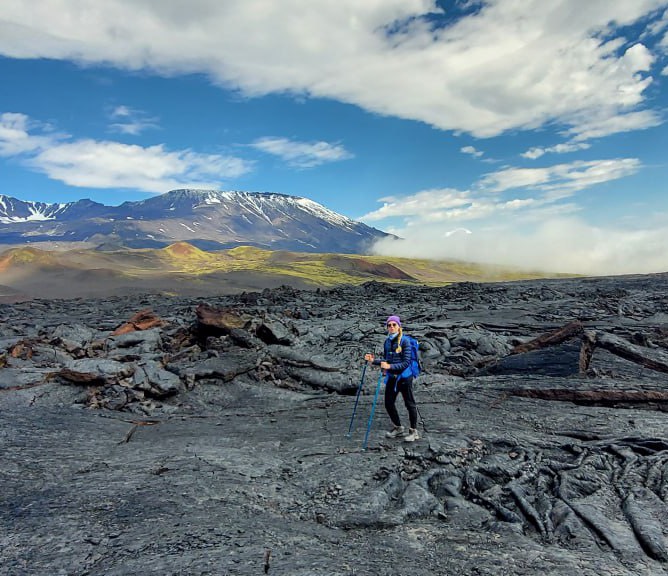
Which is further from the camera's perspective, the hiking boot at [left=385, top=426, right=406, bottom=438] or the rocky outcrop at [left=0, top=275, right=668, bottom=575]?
the hiking boot at [left=385, top=426, right=406, bottom=438]

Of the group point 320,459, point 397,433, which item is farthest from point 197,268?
point 320,459

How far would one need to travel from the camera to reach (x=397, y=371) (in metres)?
10.6

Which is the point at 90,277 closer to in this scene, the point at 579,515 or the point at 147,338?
the point at 147,338

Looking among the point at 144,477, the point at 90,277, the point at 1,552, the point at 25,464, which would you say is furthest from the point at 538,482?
the point at 90,277

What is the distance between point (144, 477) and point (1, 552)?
2.74 m

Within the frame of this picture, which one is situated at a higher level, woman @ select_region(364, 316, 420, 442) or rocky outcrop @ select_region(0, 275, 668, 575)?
woman @ select_region(364, 316, 420, 442)

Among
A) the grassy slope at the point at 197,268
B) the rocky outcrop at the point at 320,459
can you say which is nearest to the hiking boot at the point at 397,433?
the rocky outcrop at the point at 320,459

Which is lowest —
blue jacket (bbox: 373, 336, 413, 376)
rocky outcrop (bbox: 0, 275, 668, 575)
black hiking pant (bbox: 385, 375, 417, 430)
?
rocky outcrop (bbox: 0, 275, 668, 575)

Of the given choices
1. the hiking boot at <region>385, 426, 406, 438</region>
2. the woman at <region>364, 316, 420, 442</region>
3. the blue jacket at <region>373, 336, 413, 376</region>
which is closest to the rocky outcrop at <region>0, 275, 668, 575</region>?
the hiking boot at <region>385, 426, 406, 438</region>

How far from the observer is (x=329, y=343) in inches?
862

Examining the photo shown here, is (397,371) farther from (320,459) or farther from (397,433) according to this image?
(320,459)

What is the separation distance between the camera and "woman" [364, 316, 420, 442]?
10492 millimetres

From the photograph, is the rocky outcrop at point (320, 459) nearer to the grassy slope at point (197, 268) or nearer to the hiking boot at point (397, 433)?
the hiking boot at point (397, 433)

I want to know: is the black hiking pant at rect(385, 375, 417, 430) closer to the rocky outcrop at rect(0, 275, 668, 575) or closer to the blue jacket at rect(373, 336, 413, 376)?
the blue jacket at rect(373, 336, 413, 376)
